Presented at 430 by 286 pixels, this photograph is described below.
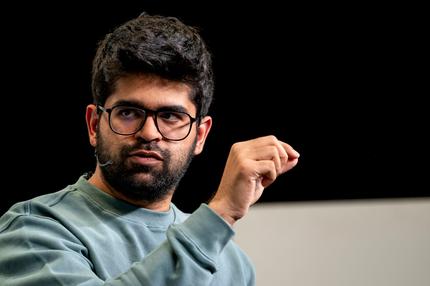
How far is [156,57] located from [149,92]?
96 millimetres

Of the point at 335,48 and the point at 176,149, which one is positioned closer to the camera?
the point at 176,149

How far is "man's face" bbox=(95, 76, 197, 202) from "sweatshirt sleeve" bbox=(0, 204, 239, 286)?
205 mm

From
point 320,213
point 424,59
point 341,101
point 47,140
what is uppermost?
point 424,59

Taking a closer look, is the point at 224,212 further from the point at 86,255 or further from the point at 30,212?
the point at 30,212

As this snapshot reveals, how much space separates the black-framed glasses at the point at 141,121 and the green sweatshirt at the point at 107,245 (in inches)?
7.3

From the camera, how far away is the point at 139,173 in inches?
62.8

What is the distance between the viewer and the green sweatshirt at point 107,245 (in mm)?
1277

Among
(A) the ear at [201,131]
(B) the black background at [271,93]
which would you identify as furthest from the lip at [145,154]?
(B) the black background at [271,93]

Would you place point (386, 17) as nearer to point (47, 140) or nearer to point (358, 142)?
point (358, 142)

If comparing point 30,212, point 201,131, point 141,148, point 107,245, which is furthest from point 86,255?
point 201,131

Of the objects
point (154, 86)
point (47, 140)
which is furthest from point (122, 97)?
point (47, 140)

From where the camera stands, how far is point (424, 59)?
2834mm

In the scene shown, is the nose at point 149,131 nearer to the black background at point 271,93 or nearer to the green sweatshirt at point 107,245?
the green sweatshirt at point 107,245

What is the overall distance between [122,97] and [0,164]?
4.45 ft
